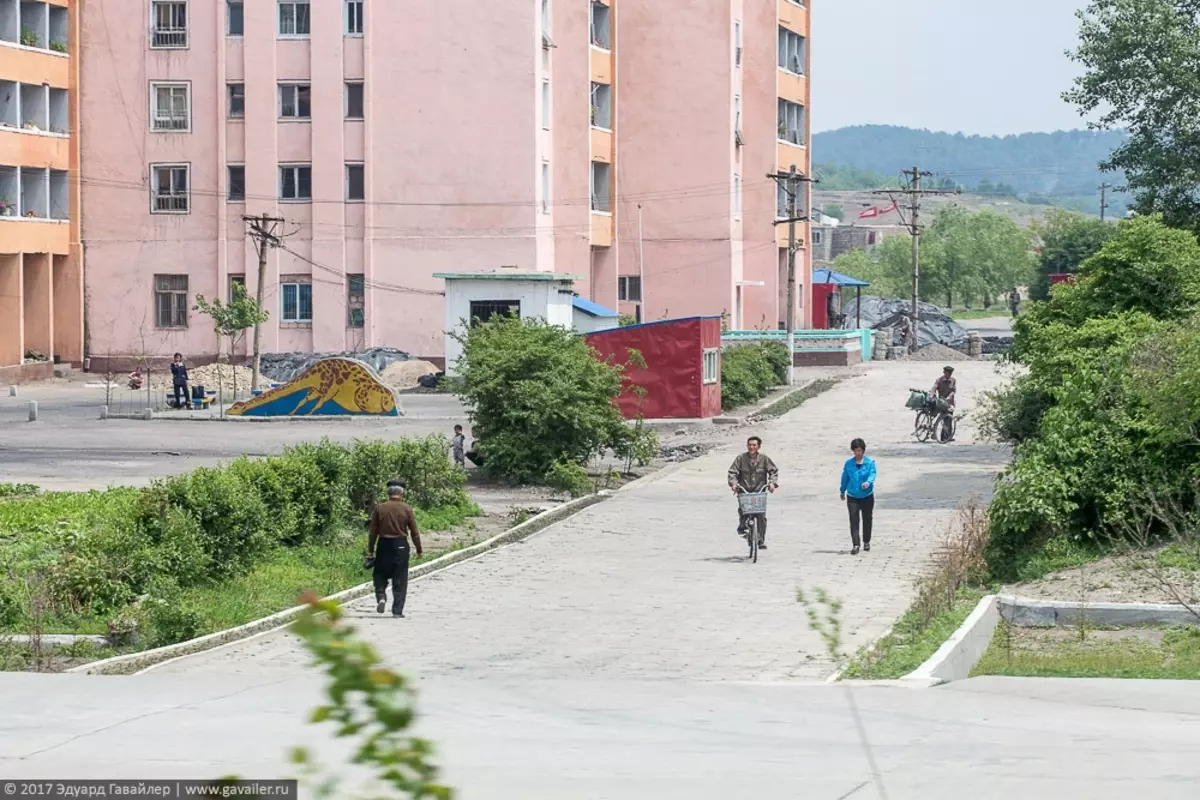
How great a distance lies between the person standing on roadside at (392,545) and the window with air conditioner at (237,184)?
46.4 m

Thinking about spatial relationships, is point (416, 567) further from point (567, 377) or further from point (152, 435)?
point (152, 435)

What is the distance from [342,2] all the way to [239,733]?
54.4 m

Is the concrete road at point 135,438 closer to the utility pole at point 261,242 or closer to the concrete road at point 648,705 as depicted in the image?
the utility pole at point 261,242

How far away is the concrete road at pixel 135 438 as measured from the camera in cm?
3259

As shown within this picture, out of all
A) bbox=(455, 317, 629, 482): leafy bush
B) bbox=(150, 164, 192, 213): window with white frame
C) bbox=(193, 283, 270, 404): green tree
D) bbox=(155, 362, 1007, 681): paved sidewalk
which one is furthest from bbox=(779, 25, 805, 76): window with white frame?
bbox=(455, 317, 629, 482): leafy bush

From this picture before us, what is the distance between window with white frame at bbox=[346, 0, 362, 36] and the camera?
204ft

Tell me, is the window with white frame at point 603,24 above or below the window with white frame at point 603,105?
above

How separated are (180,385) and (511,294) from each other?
1234 centimetres

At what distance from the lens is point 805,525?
2631 cm

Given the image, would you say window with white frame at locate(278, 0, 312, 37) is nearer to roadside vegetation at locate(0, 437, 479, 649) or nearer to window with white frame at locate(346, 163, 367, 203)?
window with white frame at locate(346, 163, 367, 203)

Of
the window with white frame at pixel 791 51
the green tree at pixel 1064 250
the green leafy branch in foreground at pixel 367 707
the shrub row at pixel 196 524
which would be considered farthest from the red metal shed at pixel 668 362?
the green tree at pixel 1064 250

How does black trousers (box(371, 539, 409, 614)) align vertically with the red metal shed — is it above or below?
below

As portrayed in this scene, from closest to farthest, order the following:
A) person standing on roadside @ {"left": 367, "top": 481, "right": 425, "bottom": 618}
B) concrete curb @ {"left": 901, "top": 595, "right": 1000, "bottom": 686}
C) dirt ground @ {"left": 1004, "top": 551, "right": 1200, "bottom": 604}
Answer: concrete curb @ {"left": 901, "top": 595, "right": 1000, "bottom": 686} < person standing on roadside @ {"left": 367, "top": 481, "right": 425, "bottom": 618} < dirt ground @ {"left": 1004, "top": 551, "right": 1200, "bottom": 604}

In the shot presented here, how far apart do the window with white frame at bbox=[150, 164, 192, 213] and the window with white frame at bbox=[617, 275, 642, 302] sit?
1951 cm
